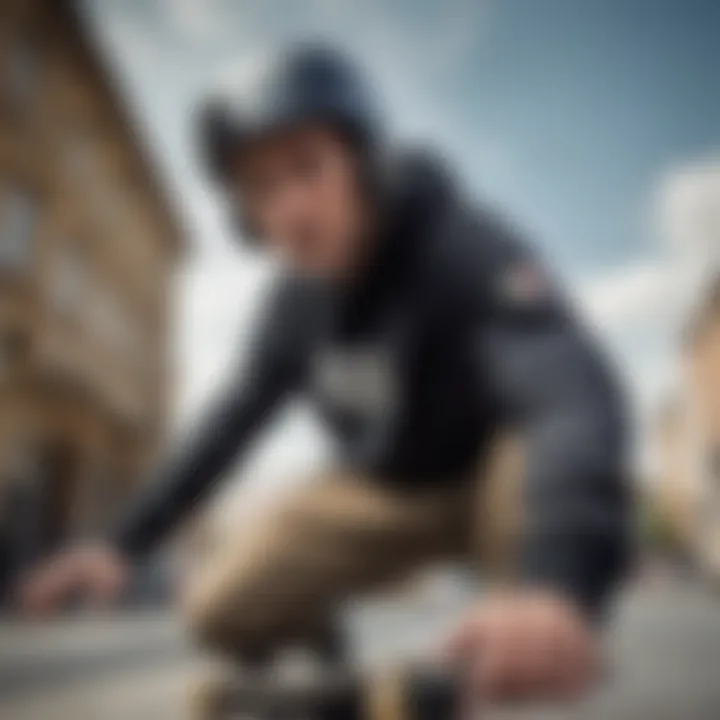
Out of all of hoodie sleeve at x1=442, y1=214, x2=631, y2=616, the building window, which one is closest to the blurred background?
the building window

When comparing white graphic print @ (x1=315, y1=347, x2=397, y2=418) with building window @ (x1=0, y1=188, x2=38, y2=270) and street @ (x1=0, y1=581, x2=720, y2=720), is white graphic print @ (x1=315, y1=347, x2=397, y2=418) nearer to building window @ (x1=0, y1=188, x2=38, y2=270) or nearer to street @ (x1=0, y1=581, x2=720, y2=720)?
street @ (x1=0, y1=581, x2=720, y2=720)

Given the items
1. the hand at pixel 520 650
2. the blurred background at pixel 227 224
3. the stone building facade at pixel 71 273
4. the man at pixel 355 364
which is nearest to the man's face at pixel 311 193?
the man at pixel 355 364

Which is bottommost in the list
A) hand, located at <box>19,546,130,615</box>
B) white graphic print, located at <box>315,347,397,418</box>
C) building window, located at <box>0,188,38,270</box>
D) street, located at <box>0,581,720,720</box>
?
street, located at <box>0,581,720,720</box>

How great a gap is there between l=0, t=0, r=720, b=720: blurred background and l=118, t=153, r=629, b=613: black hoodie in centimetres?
9

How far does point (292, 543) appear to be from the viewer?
68cm

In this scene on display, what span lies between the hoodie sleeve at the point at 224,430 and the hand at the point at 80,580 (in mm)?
20

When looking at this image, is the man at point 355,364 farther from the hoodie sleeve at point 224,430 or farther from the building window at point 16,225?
the building window at point 16,225

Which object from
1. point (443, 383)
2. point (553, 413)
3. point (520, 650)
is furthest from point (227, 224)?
point (520, 650)

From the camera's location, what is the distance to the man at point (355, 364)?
58cm

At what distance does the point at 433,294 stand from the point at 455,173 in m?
0.22

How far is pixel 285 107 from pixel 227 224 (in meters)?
0.21

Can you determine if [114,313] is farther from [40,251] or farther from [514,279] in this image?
[514,279]

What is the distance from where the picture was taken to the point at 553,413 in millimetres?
491

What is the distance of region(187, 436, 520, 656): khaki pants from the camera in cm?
66
